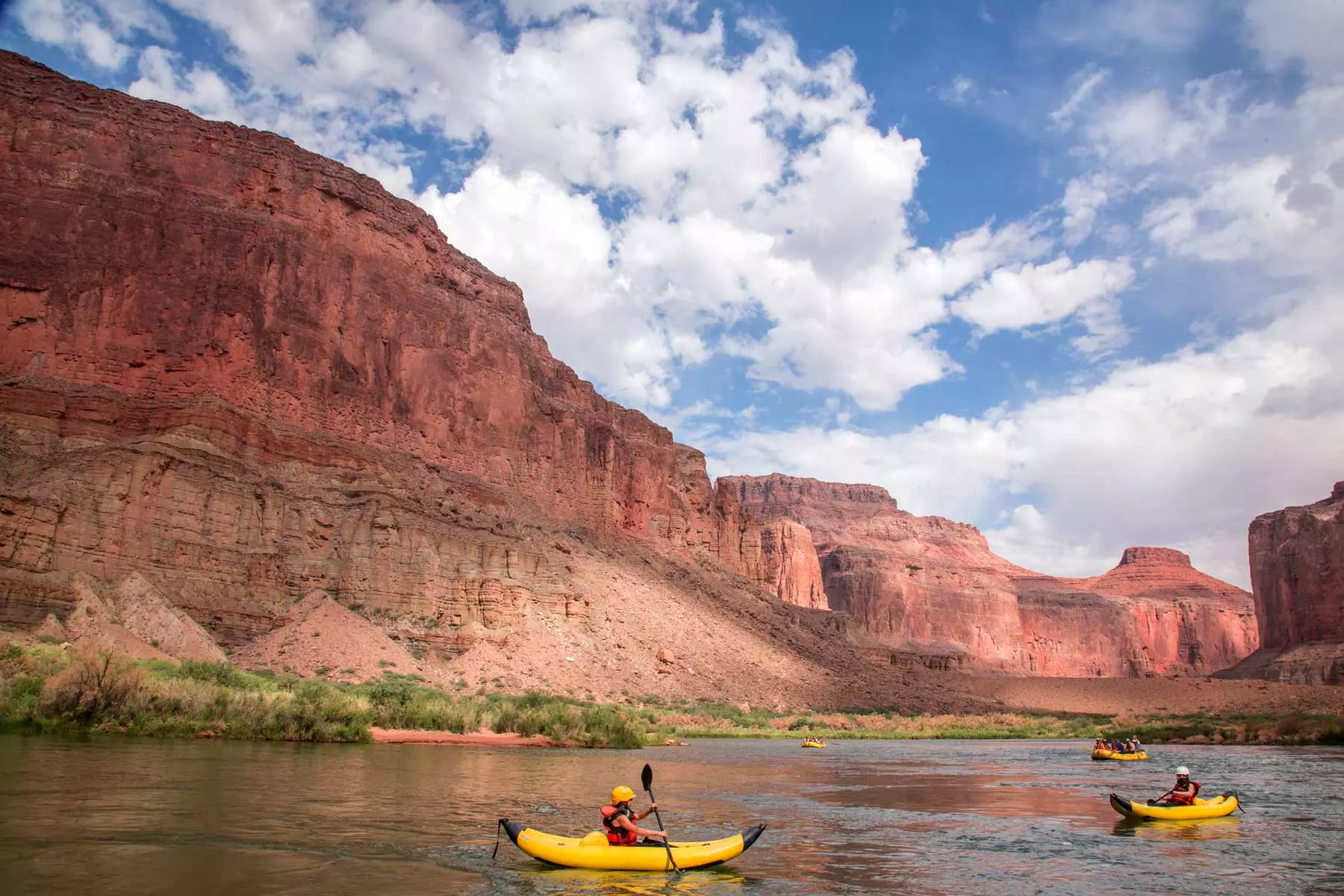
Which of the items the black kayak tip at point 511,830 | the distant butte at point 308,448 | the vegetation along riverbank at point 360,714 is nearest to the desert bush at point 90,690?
the vegetation along riverbank at point 360,714

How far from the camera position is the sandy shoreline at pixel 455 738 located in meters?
32.4

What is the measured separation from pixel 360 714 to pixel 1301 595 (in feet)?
317

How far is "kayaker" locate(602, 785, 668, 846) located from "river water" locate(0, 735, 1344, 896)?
417 millimetres

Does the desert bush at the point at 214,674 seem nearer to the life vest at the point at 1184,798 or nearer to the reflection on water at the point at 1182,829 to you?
the reflection on water at the point at 1182,829

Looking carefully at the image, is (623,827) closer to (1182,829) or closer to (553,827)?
(553,827)

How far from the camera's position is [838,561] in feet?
487

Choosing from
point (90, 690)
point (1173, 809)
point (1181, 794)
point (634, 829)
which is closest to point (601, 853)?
Result: point (634, 829)

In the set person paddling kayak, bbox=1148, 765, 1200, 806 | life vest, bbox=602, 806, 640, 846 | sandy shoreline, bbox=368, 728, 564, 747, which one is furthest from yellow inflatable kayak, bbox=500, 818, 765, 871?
sandy shoreline, bbox=368, 728, 564, 747

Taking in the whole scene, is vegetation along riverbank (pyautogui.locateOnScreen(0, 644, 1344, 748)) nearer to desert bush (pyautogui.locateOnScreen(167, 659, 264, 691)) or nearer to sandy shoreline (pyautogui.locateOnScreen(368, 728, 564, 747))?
desert bush (pyautogui.locateOnScreen(167, 659, 264, 691))

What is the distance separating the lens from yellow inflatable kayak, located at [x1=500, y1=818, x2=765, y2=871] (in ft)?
40.5

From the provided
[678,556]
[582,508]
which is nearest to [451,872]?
[582,508]

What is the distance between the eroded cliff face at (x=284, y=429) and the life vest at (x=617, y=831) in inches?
1250

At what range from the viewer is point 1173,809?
59.9 ft

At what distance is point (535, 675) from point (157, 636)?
17.8 meters
